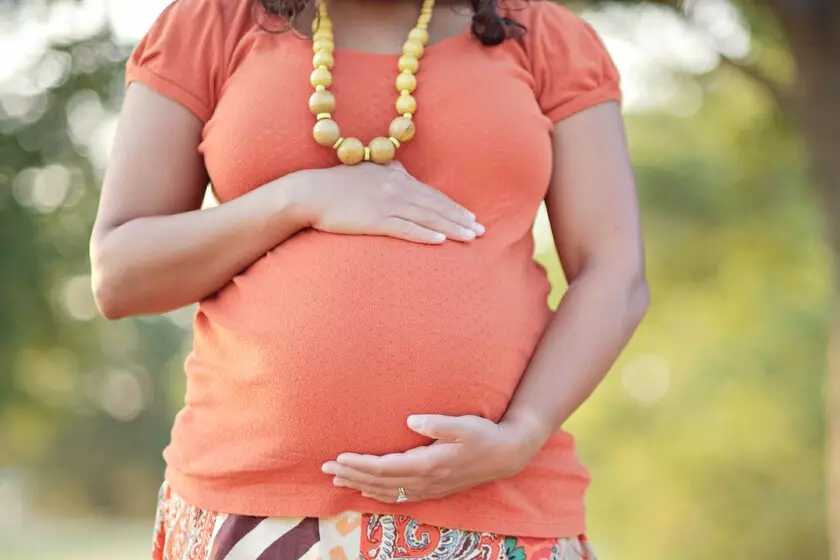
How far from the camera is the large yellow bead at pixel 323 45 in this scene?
1.65m

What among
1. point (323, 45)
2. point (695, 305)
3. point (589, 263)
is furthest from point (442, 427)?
point (695, 305)

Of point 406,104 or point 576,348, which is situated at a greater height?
point 406,104

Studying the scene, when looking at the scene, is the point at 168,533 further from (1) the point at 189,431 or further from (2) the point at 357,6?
(2) the point at 357,6

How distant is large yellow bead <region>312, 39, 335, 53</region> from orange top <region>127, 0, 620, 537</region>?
0.6 inches

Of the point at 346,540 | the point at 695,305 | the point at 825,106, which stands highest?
the point at 346,540

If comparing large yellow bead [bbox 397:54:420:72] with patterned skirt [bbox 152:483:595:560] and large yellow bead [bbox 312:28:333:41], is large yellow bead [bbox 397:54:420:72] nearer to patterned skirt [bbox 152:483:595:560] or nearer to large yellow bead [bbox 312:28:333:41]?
large yellow bead [bbox 312:28:333:41]

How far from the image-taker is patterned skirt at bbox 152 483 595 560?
4.81 ft

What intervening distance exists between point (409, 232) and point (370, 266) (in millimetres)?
75

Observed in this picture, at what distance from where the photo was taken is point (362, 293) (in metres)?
1.50

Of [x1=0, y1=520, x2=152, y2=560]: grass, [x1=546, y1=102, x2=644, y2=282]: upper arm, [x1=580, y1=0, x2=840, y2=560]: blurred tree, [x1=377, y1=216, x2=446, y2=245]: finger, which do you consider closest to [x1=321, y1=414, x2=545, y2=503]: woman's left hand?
[x1=377, y1=216, x2=446, y2=245]: finger

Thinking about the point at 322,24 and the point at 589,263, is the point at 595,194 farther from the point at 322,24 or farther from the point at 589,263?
the point at 322,24

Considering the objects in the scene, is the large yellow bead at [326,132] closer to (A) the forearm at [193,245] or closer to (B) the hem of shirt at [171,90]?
(A) the forearm at [193,245]

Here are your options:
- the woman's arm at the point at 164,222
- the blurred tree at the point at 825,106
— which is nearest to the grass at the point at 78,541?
the blurred tree at the point at 825,106

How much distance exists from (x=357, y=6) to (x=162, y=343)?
31834 millimetres
